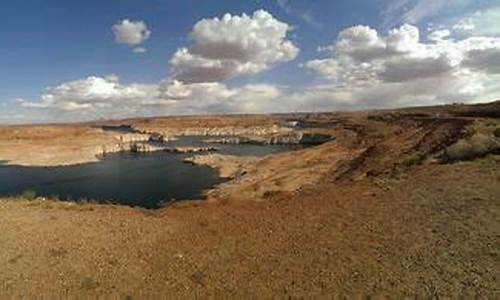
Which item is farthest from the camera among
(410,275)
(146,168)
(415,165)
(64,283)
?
(146,168)

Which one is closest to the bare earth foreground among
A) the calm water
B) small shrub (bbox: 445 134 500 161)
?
small shrub (bbox: 445 134 500 161)

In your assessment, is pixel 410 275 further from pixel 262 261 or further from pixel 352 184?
pixel 352 184

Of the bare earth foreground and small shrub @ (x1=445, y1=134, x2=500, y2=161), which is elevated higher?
small shrub @ (x1=445, y1=134, x2=500, y2=161)

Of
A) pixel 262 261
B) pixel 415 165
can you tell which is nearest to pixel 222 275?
pixel 262 261

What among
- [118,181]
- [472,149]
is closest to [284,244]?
[472,149]

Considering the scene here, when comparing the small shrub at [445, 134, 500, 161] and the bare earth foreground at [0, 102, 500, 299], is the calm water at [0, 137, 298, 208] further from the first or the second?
the small shrub at [445, 134, 500, 161]

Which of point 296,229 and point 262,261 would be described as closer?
point 262,261

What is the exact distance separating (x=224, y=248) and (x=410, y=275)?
5721 mm

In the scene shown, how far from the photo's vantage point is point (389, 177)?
24875mm

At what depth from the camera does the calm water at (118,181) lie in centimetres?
4844

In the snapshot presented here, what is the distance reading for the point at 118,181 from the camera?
58969 mm

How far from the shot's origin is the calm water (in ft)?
159

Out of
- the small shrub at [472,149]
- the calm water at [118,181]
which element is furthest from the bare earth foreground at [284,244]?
the calm water at [118,181]

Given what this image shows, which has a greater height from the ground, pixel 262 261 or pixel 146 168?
pixel 262 261
